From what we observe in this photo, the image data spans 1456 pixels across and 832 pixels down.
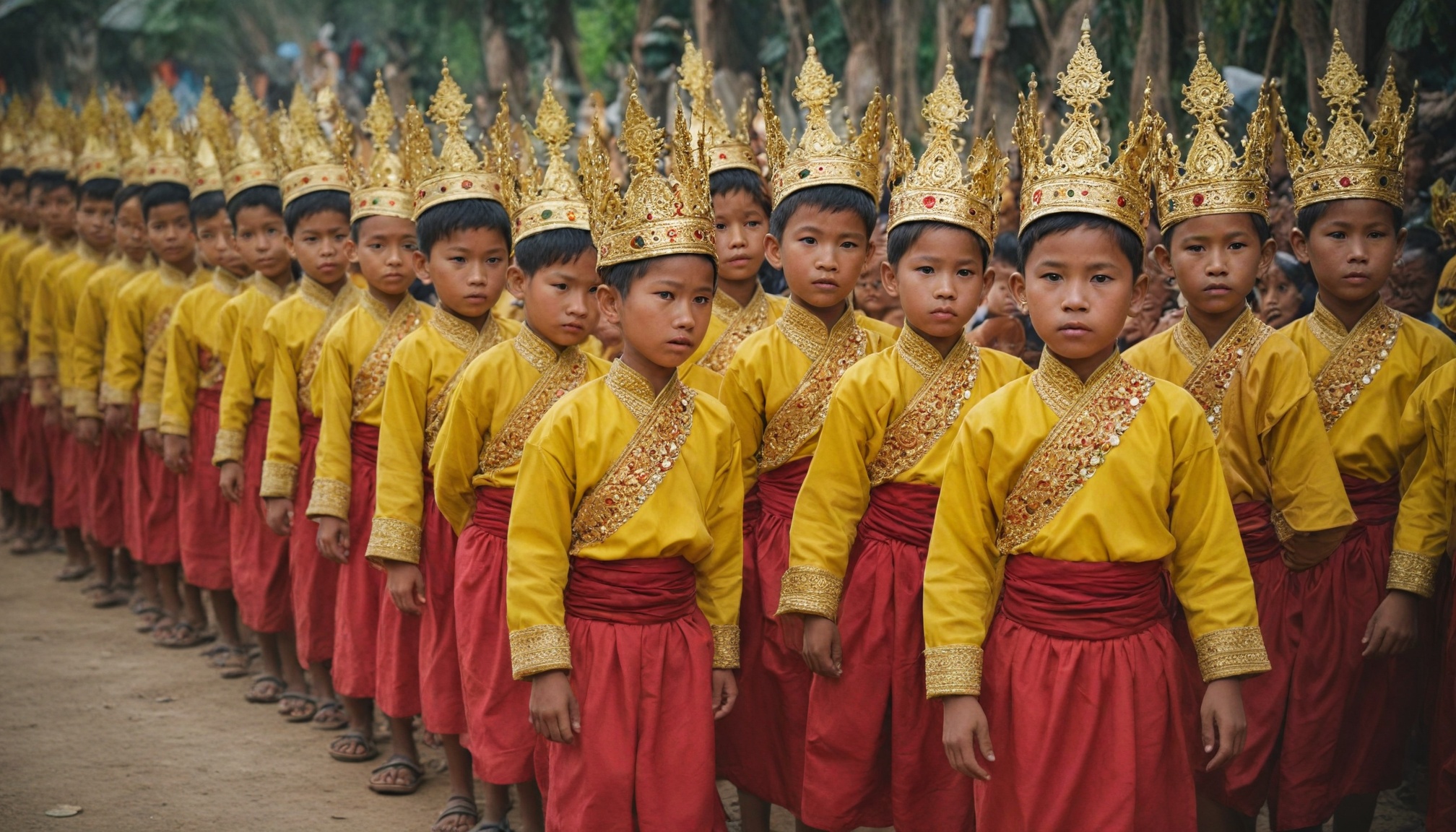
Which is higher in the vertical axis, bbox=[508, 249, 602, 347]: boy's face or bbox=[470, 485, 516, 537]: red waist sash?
bbox=[508, 249, 602, 347]: boy's face

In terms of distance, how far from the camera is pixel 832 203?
167 inches

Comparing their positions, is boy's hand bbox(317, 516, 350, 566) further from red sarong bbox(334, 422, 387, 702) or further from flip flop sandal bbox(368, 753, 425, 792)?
flip flop sandal bbox(368, 753, 425, 792)

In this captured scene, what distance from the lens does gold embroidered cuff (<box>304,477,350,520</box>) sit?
4766mm

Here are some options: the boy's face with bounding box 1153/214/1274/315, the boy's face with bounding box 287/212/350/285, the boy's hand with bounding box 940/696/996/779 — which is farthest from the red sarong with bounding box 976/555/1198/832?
the boy's face with bounding box 287/212/350/285

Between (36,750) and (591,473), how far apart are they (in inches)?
136

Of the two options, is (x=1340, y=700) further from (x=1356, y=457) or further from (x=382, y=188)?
(x=382, y=188)

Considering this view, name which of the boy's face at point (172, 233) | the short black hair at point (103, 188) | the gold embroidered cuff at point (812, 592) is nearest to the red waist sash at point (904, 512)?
the gold embroidered cuff at point (812, 592)

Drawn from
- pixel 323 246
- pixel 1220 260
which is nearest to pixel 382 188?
pixel 323 246

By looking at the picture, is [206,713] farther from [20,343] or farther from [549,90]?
[20,343]

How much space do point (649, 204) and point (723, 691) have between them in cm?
132

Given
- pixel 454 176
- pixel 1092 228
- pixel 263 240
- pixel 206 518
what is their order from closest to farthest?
pixel 1092 228 < pixel 454 176 < pixel 263 240 < pixel 206 518

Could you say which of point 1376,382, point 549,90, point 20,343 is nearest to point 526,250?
point 549,90

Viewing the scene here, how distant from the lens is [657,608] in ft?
11.4

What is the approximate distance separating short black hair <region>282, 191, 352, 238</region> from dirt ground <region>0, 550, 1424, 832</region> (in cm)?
222
